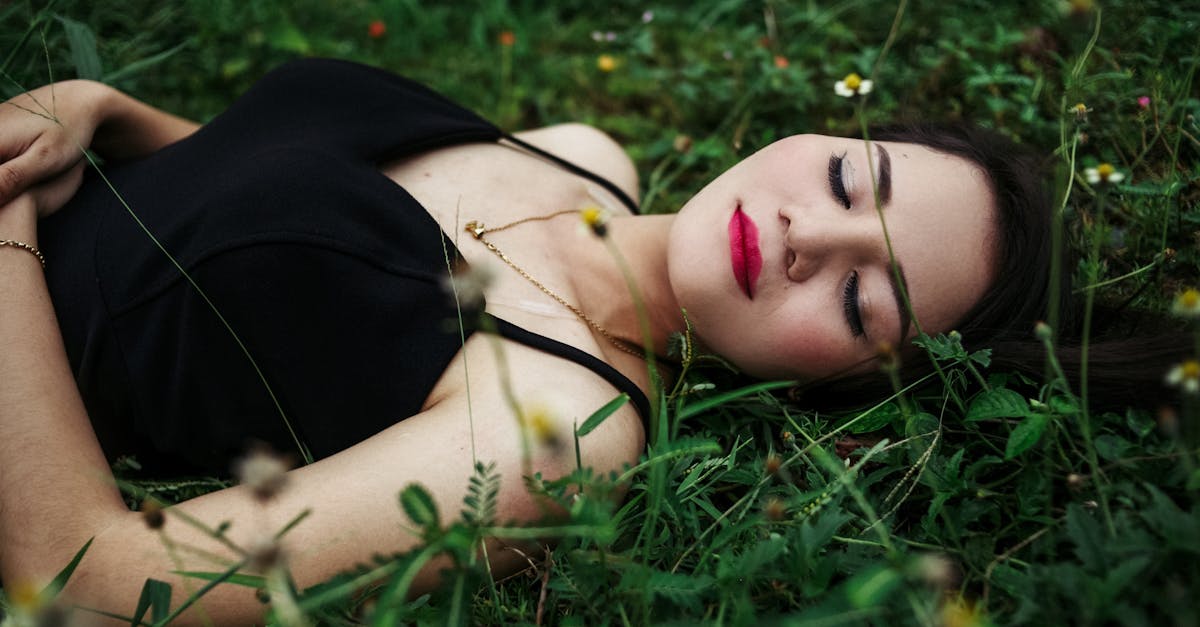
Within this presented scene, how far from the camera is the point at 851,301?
1.98m

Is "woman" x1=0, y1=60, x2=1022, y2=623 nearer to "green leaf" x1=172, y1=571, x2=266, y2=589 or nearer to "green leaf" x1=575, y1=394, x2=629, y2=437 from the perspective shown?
"green leaf" x1=172, y1=571, x2=266, y2=589

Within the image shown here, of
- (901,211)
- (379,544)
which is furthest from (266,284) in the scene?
(901,211)

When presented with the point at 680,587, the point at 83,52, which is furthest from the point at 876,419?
the point at 83,52

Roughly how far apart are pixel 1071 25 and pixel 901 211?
62cm

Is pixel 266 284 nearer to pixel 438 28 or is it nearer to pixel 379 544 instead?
pixel 379 544

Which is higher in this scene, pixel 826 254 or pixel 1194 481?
pixel 826 254

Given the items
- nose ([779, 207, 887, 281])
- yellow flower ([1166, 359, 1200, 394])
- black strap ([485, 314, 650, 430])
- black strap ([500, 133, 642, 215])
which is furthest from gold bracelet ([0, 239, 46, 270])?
yellow flower ([1166, 359, 1200, 394])

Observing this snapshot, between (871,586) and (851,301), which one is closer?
(871,586)

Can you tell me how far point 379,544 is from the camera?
156 cm

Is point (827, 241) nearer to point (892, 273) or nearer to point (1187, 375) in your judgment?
point (892, 273)

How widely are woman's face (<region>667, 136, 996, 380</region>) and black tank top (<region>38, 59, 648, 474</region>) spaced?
34 cm

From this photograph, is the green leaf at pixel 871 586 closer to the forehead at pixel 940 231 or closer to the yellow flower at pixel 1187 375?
the yellow flower at pixel 1187 375

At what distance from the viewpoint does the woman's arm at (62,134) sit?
80.7 inches

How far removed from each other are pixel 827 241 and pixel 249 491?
4.30ft
